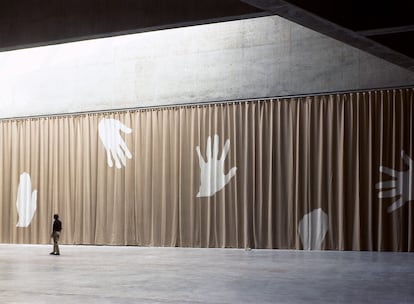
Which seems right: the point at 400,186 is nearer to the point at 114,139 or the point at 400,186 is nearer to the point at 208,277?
the point at 208,277

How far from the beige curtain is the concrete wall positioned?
18.0 inches

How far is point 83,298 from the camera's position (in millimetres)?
9336

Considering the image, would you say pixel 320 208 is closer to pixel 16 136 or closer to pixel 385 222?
pixel 385 222

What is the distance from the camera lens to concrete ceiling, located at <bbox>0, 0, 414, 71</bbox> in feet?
34.3

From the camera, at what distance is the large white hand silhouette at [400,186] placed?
18797 mm

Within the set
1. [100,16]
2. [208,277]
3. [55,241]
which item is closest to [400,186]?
Answer: [208,277]

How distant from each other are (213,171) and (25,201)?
297 inches

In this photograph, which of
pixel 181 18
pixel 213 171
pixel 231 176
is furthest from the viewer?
pixel 213 171

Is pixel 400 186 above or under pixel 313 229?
above

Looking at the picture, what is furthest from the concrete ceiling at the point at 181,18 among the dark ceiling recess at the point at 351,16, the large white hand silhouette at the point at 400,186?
the large white hand silhouette at the point at 400,186

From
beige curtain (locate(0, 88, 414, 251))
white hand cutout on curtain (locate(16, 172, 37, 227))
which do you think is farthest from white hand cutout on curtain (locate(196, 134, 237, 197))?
white hand cutout on curtain (locate(16, 172, 37, 227))

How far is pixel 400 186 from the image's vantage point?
18891mm

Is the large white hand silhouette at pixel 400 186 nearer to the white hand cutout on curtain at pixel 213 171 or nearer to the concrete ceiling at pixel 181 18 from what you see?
the white hand cutout on curtain at pixel 213 171

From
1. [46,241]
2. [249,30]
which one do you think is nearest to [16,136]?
[46,241]
